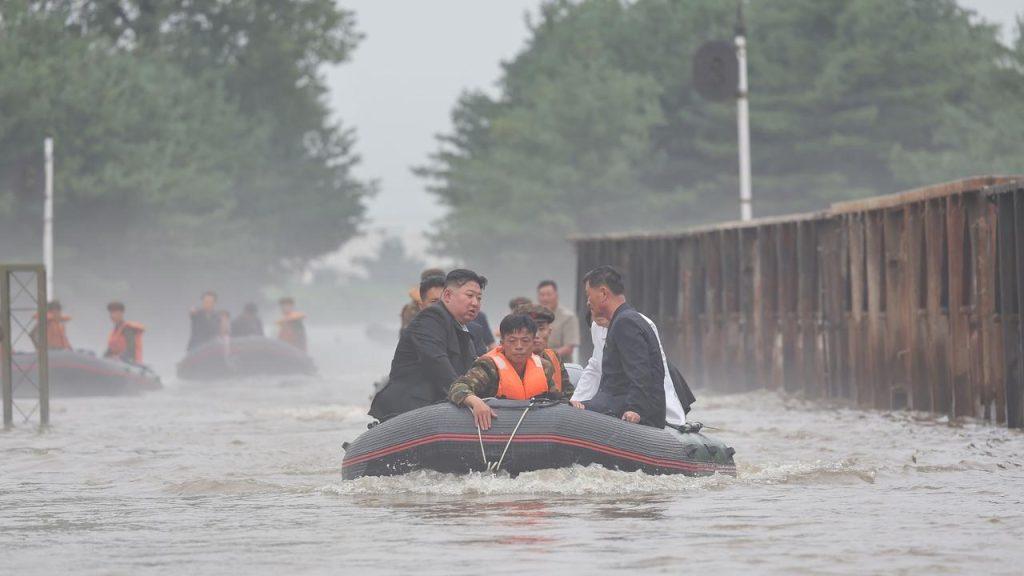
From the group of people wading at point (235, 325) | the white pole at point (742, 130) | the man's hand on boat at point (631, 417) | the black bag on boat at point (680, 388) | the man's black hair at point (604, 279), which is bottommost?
the man's hand on boat at point (631, 417)

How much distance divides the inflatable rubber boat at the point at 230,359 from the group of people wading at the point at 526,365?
25763 millimetres

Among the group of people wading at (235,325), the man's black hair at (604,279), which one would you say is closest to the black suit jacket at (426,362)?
the man's black hair at (604,279)

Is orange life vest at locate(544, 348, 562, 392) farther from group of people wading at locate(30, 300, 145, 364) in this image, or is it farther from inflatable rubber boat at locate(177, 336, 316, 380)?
inflatable rubber boat at locate(177, 336, 316, 380)

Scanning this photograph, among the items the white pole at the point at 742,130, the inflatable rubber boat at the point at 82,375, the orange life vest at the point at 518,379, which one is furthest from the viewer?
the inflatable rubber boat at the point at 82,375

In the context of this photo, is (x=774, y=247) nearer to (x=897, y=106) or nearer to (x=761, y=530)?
(x=761, y=530)

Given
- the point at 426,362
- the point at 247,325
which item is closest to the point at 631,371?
the point at 426,362

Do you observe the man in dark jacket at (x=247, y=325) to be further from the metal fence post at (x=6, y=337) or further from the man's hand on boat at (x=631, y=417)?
the man's hand on boat at (x=631, y=417)

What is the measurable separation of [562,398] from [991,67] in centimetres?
5519

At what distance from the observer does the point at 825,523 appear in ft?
40.1

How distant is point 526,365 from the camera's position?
14.6 meters

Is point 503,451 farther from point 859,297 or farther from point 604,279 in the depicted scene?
point 859,297

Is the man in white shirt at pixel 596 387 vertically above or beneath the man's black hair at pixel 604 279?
beneath

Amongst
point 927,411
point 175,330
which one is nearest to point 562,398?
point 927,411

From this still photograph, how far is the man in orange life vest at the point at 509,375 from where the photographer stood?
14094mm
